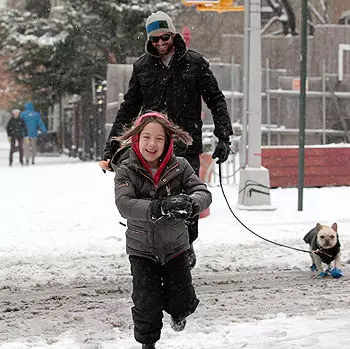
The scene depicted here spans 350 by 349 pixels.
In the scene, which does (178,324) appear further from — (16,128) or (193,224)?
(16,128)

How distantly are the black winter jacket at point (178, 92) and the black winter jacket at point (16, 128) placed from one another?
1401cm

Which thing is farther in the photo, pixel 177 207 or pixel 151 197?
pixel 151 197

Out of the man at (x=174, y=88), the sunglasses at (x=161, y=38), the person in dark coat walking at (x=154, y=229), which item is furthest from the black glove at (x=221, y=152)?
the person in dark coat walking at (x=154, y=229)

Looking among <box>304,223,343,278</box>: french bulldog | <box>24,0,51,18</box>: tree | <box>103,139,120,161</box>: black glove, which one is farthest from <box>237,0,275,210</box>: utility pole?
<box>24,0,51,18</box>: tree

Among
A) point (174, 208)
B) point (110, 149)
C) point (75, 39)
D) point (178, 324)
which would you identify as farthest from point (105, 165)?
point (75, 39)

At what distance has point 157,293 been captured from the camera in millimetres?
3631

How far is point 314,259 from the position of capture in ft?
18.7

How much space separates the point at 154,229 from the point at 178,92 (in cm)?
184

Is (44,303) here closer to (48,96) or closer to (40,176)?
(40,176)

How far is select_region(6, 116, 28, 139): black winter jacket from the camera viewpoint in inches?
739

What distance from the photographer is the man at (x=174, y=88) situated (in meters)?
5.07

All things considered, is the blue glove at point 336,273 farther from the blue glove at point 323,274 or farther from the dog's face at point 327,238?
the dog's face at point 327,238

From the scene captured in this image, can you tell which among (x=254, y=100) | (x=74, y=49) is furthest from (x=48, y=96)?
(x=254, y=100)

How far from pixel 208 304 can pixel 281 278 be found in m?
1.04
